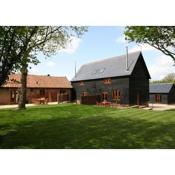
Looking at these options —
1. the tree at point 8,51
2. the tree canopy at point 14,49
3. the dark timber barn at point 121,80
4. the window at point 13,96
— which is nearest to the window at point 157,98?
the dark timber barn at point 121,80

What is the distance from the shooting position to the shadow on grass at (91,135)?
9.56 meters

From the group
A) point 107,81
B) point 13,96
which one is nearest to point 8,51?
point 13,96

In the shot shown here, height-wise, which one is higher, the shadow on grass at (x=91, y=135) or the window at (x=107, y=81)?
the window at (x=107, y=81)

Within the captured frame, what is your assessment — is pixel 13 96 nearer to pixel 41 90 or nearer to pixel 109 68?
pixel 41 90

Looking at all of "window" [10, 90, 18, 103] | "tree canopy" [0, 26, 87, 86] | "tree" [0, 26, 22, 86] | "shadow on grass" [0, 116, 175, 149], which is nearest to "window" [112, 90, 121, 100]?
"window" [10, 90, 18, 103]

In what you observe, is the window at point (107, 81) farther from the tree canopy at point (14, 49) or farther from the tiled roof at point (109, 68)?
the tree canopy at point (14, 49)

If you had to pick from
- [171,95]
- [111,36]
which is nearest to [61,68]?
[111,36]

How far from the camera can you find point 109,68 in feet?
94.0

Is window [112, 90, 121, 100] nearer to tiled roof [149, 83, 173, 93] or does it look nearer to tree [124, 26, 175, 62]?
tree [124, 26, 175, 62]

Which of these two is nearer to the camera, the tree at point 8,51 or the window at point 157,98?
the tree at point 8,51
